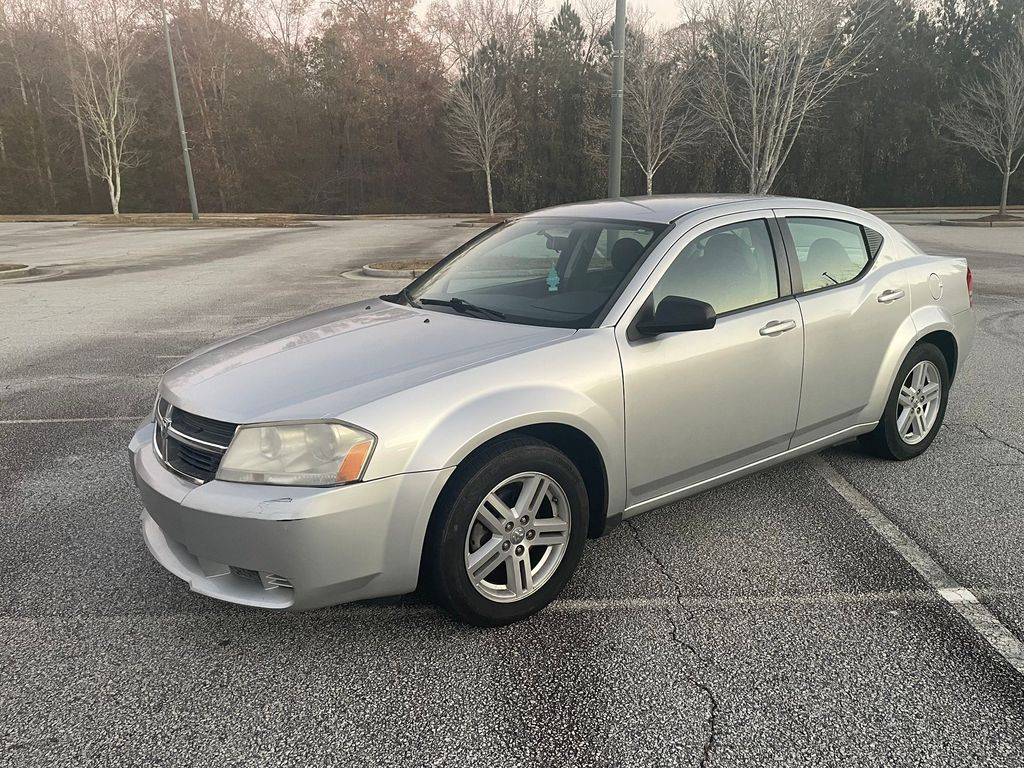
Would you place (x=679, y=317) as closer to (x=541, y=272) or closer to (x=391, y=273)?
(x=541, y=272)

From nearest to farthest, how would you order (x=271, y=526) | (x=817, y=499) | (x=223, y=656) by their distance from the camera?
(x=271, y=526) → (x=223, y=656) → (x=817, y=499)

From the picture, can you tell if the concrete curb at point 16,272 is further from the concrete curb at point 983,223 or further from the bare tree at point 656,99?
the concrete curb at point 983,223

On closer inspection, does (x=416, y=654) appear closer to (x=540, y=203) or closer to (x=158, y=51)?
(x=540, y=203)

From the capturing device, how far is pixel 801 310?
383cm

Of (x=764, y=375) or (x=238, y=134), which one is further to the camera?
(x=238, y=134)

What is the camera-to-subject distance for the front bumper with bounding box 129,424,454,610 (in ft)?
8.39

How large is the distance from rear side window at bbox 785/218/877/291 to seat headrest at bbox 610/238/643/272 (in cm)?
98

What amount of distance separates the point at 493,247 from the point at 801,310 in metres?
1.73

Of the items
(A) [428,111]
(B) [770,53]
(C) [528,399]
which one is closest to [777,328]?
(C) [528,399]

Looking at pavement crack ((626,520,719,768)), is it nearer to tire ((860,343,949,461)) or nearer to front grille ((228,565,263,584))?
front grille ((228,565,263,584))

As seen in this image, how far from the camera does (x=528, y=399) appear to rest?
2895mm

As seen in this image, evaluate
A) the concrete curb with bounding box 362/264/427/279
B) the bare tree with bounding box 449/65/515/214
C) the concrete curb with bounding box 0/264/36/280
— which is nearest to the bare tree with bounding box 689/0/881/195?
the bare tree with bounding box 449/65/515/214

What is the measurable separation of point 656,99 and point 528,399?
36302 millimetres

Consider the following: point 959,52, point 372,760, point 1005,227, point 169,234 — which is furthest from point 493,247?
point 959,52
